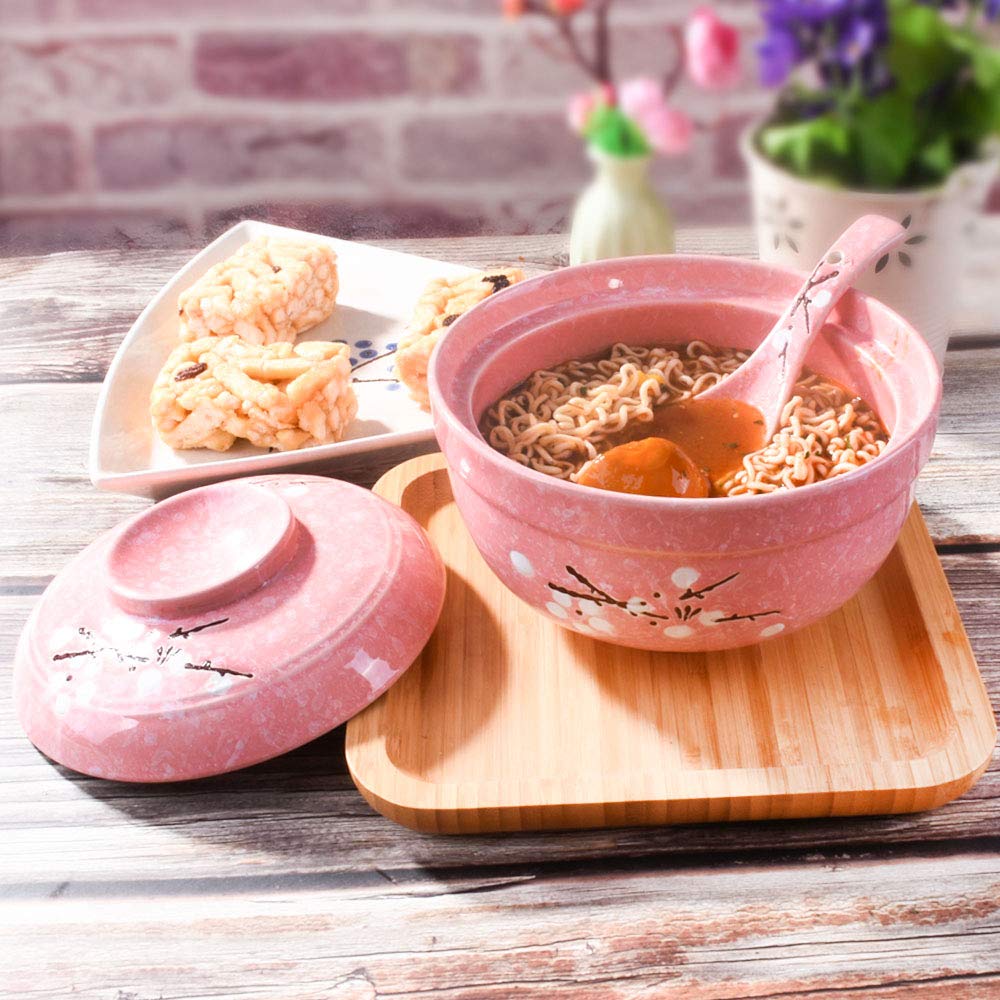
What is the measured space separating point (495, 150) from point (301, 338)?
35 centimetres

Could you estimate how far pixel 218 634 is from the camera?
0.64 m

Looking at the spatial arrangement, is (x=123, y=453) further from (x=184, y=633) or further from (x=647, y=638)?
(x=647, y=638)

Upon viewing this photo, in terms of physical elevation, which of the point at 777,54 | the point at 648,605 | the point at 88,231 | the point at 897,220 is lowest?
the point at 88,231

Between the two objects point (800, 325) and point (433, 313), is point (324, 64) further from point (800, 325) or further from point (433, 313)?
point (800, 325)

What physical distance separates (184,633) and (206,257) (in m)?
0.62

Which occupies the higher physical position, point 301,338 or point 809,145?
point 809,145

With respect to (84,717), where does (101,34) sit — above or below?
above

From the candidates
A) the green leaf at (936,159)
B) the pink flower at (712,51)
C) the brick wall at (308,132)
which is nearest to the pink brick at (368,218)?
the brick wall at (308,132)

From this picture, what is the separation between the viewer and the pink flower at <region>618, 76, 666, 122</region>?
87cm

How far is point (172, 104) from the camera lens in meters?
1.43

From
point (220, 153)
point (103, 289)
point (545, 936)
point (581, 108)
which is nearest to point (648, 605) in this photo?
point (545, 936)

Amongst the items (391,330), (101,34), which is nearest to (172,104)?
(101,34)

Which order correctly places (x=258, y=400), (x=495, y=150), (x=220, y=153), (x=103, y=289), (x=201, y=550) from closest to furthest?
1. (x=201, y=550)
2. (x=258, y=400)
3. (x=103, y=289)
4. (x=495, y=150)
5. (x=220, y=153)

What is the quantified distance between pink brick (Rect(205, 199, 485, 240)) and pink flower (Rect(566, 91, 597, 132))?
346 millimetres
